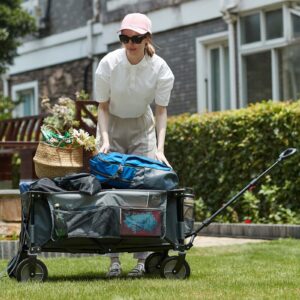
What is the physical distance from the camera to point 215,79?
16953 mm

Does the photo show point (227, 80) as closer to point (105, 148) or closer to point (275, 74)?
point (275, 74)

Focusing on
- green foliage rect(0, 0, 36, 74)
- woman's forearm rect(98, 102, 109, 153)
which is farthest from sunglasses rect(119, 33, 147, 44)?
green foliage rect(0, 0, 36, 74)

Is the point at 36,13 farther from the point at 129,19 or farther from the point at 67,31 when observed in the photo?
the point at 129,19

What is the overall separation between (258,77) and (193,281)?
29.7ft

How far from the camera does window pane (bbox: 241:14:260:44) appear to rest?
15.7 meters

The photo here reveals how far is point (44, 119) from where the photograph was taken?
14008 mm

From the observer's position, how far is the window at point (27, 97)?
21.5m

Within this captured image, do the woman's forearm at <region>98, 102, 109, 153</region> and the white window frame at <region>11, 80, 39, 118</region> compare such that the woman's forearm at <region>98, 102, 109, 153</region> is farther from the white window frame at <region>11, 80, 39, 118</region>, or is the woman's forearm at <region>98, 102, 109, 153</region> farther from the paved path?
the white window frame at <region>11, 80, 39, 118</region>

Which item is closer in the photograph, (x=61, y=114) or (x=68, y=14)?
(x=61, y=114)

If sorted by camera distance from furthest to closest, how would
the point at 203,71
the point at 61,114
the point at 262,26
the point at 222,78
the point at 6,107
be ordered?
the point at 6,107
the point at 203,71
the point at 222,78
the point at 262,26
the point at 61,114

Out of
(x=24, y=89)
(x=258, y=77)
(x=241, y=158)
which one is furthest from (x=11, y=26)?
(x=241, y=158)

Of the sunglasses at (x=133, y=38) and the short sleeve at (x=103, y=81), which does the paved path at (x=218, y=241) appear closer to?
the short sleeve at (x=103, y=81)

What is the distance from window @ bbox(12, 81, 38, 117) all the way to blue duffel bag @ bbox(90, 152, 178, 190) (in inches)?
563

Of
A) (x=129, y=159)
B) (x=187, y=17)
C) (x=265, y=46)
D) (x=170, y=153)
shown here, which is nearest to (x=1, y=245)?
(x=129, y=159)
